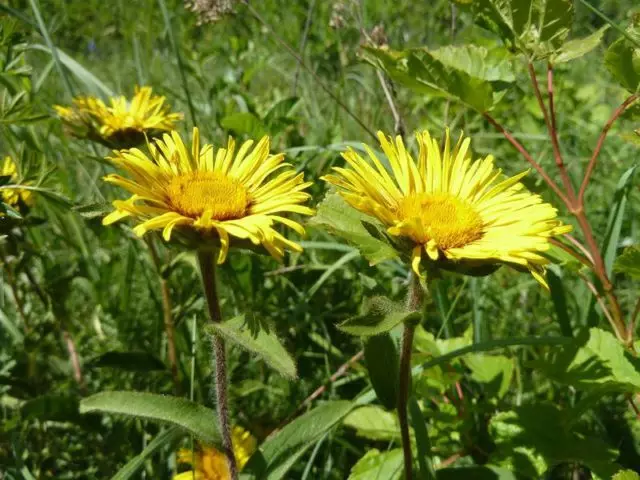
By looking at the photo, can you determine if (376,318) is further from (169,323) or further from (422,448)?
(169,323)

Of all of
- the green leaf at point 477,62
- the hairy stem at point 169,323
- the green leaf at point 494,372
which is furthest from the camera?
the hairy stem at point 169,323

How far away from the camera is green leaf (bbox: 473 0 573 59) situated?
3.99 feet

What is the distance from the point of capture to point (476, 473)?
123cm

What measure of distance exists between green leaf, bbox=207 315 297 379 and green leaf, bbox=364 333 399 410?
0.15 metres

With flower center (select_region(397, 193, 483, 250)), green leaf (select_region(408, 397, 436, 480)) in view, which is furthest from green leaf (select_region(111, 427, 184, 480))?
flower center (select_region(397, 193, 483, 250))

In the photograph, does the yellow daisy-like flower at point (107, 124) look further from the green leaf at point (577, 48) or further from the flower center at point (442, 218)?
the green leaf at point (577, 48)

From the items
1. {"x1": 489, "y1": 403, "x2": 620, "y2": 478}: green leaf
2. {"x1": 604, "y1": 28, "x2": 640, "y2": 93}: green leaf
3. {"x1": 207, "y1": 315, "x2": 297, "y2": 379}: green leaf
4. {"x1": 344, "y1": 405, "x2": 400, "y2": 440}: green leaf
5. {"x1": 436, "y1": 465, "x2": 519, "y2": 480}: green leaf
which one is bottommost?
{"x1": 436, "y1": 465, "x2": 519, "y2": 480}: green leaf

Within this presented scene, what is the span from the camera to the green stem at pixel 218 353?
109 centimetres

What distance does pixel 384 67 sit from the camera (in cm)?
124

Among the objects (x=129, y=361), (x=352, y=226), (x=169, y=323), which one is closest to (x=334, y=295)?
(x=169, y=323)

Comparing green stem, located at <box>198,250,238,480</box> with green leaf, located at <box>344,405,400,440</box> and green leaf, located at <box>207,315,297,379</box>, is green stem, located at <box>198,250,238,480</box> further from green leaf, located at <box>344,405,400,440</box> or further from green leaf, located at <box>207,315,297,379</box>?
green leaf, located at <box>344,405,400,440</box>

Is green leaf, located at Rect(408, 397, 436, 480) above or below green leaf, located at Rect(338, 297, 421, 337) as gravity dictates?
below

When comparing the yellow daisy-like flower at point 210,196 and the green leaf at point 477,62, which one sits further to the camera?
the green leaf at point 477,62

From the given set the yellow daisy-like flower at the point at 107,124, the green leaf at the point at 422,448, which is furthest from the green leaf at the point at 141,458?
the yellow daisy-like flower at the point at 107,124
